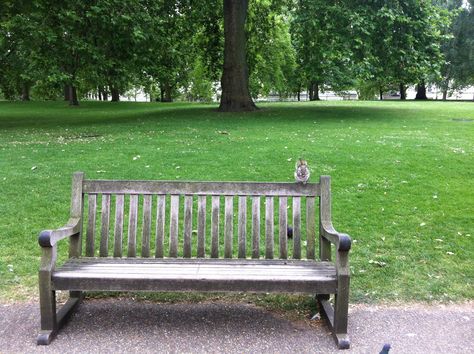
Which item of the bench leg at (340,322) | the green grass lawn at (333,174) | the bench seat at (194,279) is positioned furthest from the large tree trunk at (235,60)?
the bench leg at (340,322)

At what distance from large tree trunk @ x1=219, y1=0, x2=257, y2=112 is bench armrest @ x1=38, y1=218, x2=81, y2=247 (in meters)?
17.3

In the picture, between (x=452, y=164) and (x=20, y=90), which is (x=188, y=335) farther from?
(x=20, y=90)

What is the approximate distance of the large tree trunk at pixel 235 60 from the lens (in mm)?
20219

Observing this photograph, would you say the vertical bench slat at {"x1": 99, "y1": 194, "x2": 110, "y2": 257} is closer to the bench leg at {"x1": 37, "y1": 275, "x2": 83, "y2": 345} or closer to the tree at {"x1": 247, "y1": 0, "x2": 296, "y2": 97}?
the bench leg at {"x1": 37, "y1": 275, "x2": 83, "y2": 345}

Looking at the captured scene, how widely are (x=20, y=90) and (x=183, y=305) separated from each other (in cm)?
5386

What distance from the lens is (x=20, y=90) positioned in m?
52.0

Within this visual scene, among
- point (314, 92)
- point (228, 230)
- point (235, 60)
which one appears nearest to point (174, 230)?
point (228, 230)

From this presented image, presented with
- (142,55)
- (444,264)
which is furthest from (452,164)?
(142,55)

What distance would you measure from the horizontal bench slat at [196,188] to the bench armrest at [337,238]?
1.11ft

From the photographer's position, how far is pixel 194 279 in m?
3.58

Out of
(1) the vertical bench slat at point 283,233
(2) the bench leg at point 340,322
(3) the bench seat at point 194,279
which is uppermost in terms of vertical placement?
(1) the vertical bench slat at point 283,233

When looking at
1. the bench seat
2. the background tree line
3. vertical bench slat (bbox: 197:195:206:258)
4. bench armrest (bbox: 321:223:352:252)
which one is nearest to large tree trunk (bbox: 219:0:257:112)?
the background tree line

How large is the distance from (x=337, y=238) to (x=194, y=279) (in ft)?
3.67

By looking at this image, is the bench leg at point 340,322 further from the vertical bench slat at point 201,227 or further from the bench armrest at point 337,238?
the vertical bench slat at point 201,227
